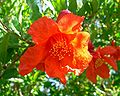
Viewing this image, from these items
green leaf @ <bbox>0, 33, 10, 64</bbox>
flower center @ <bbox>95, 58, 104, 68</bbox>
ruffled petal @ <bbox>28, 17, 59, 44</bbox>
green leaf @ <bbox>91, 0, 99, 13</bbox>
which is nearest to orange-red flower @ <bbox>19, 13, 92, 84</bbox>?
ruffled petal @ <bbox>28, 17, 59, 44</bbox>

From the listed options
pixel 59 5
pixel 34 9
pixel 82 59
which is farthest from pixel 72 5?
pixel 82 59

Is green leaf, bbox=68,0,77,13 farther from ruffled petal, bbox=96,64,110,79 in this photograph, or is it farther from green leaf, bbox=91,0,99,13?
ruffled petal, bbox=96,64,110,79

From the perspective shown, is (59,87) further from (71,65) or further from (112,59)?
(71,65)

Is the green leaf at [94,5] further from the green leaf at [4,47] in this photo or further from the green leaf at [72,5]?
the green leaf at [4,47]

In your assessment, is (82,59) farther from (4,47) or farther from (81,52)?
(4,47)

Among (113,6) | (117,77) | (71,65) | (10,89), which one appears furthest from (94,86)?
(71,65)

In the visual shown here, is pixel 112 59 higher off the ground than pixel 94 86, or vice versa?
pixel 94 86

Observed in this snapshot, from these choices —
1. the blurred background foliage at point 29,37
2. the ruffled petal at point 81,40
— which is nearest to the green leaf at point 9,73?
the blurred background foliage at point 29,37
